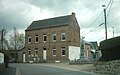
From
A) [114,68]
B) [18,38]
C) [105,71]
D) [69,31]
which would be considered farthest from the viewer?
[18,38]

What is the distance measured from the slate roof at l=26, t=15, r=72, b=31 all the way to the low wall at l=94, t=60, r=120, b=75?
3192cm

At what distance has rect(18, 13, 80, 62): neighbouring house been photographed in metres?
62.3

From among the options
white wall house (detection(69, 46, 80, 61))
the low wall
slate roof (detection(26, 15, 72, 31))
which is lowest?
the low wall

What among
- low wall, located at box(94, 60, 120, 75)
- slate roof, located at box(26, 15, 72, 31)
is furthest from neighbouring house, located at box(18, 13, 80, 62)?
low wall, located at box(94, 60, 120, 75)

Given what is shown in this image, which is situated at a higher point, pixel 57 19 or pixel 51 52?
pixel 57 19

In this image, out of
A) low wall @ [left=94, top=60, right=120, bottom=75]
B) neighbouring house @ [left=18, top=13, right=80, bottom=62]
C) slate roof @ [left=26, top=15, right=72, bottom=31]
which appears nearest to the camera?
low wall @ [left=94, top=60, right=120, bottom=75]

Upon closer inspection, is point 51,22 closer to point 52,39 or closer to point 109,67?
point 52,39

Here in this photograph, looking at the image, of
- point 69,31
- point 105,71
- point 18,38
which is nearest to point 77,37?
point 69,31

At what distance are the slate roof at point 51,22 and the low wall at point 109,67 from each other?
3192cm

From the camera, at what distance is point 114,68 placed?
87.2ft

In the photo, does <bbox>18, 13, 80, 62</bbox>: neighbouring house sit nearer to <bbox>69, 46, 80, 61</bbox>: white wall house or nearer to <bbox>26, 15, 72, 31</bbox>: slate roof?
<bbox>26, 15, 72, 31</bbox>: slate roof

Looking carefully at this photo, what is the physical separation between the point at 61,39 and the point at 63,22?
12.5ft

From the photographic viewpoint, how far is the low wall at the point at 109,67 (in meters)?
25.9

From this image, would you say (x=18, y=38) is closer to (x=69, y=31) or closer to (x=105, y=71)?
(x=69, y=31)
